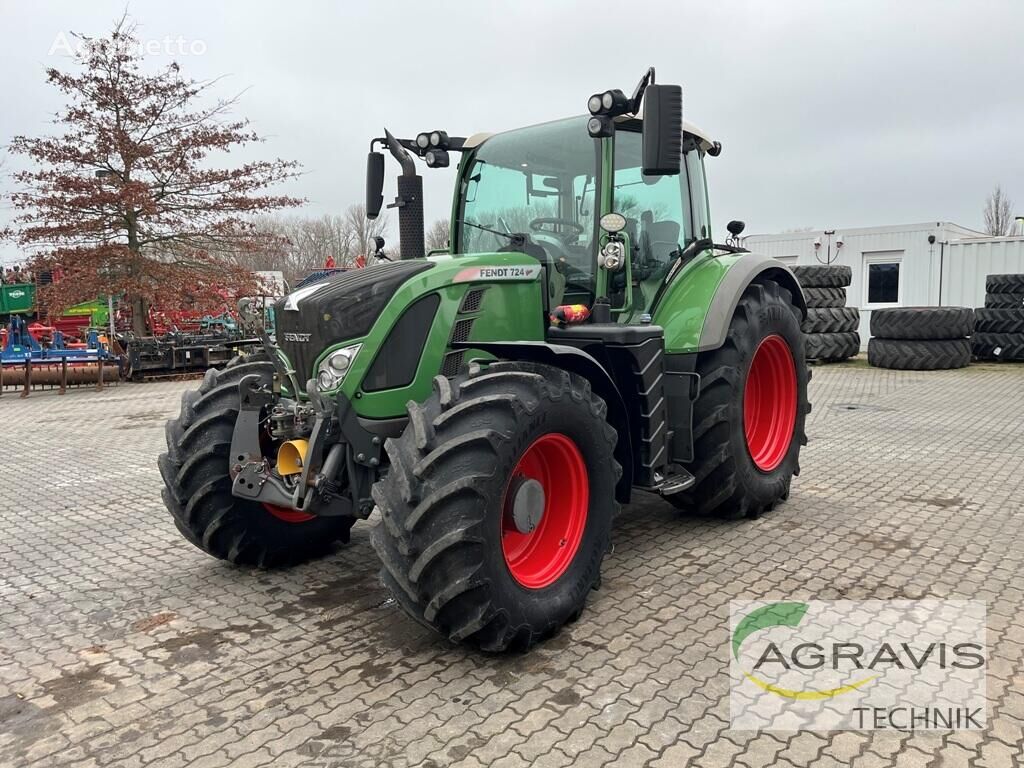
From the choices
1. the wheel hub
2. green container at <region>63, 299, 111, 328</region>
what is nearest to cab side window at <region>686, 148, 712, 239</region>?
the wheel hub

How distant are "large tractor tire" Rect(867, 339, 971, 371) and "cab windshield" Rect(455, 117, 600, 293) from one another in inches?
467

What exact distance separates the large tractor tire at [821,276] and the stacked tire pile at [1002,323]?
2910mm

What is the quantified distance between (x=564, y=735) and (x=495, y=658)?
607 mm

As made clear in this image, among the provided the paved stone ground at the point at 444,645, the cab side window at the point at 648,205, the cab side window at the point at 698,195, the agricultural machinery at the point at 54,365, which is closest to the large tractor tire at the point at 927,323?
the paved stone ground at the point at 444,645

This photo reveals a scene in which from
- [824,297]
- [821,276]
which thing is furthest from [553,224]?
[824,297]

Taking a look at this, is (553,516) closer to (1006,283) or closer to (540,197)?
(540,197)

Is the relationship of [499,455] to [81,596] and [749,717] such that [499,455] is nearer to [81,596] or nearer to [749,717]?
[749,717]

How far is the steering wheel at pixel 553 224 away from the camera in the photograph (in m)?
4.53

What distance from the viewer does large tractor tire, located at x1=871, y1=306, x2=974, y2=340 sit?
14188 millimetres

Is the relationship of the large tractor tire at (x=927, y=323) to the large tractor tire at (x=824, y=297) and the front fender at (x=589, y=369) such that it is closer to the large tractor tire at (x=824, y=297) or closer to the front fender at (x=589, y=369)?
the large tractor tire at (x=824, y=297)

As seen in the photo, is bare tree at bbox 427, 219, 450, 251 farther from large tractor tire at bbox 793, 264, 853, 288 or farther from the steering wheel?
large tractor tire at bbox 793, 264, 853, 288

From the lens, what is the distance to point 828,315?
50.2 feet

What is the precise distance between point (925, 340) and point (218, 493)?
13823mm

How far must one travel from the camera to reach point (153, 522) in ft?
18.1
